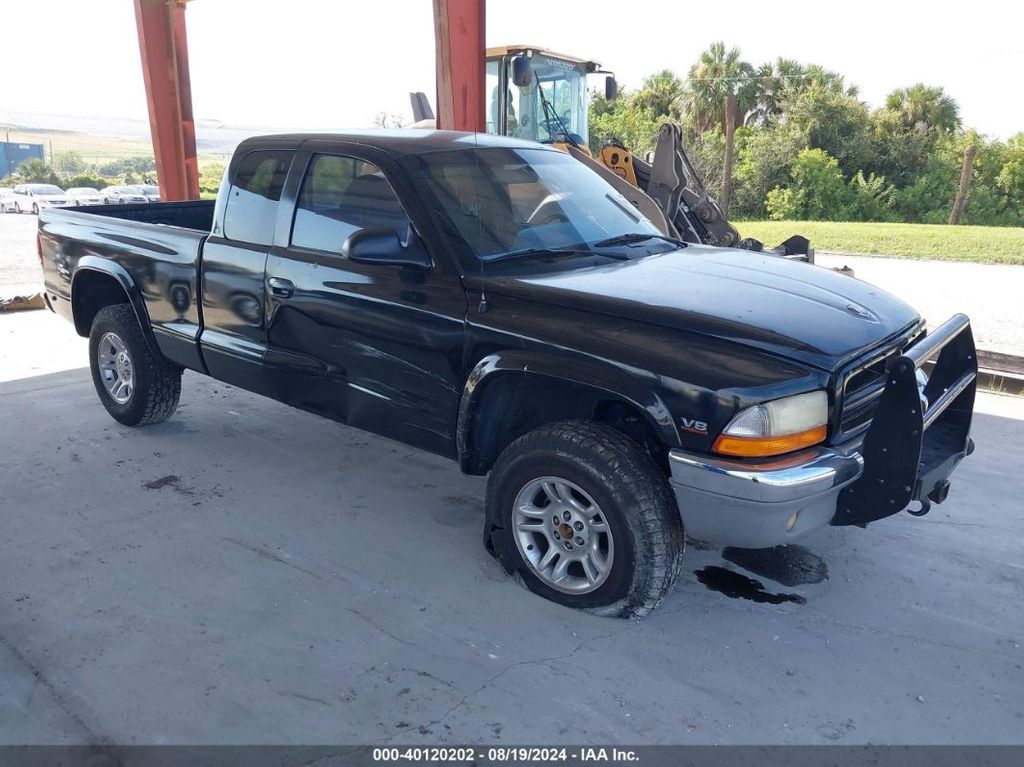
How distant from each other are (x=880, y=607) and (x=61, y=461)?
14.7 ft

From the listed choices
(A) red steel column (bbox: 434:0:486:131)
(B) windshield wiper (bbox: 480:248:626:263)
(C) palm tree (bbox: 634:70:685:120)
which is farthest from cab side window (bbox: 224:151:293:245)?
(C) palm tree (bbox: 634:70:685:120)

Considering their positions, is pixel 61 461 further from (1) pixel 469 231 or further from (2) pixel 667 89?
(2) pixel 667 89

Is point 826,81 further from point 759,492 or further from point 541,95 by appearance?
point 759,492

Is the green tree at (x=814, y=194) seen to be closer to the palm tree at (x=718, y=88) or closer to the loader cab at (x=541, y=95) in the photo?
the palm tree at (x=718, y=88)

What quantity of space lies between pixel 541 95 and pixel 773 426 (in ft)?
30.9

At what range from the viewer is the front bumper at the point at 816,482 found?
3.01 m

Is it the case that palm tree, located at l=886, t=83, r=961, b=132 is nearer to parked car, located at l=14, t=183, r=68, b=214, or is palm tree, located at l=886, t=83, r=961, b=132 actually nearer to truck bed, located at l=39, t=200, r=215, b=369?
parked car, located at l=14, t=183, r=68, b=214

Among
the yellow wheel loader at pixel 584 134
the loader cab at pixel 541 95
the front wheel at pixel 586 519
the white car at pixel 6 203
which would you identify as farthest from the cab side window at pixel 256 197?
the white car at pixel 6 203

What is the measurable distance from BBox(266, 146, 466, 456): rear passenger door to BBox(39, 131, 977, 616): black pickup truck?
11 mm

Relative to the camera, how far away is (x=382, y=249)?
147 inches

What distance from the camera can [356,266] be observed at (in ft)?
13.3

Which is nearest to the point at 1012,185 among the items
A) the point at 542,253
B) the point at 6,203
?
the point at 542,253

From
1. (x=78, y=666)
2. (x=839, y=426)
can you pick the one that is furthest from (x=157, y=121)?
(x=839, y=426)

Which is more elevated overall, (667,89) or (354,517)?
(667,89)
